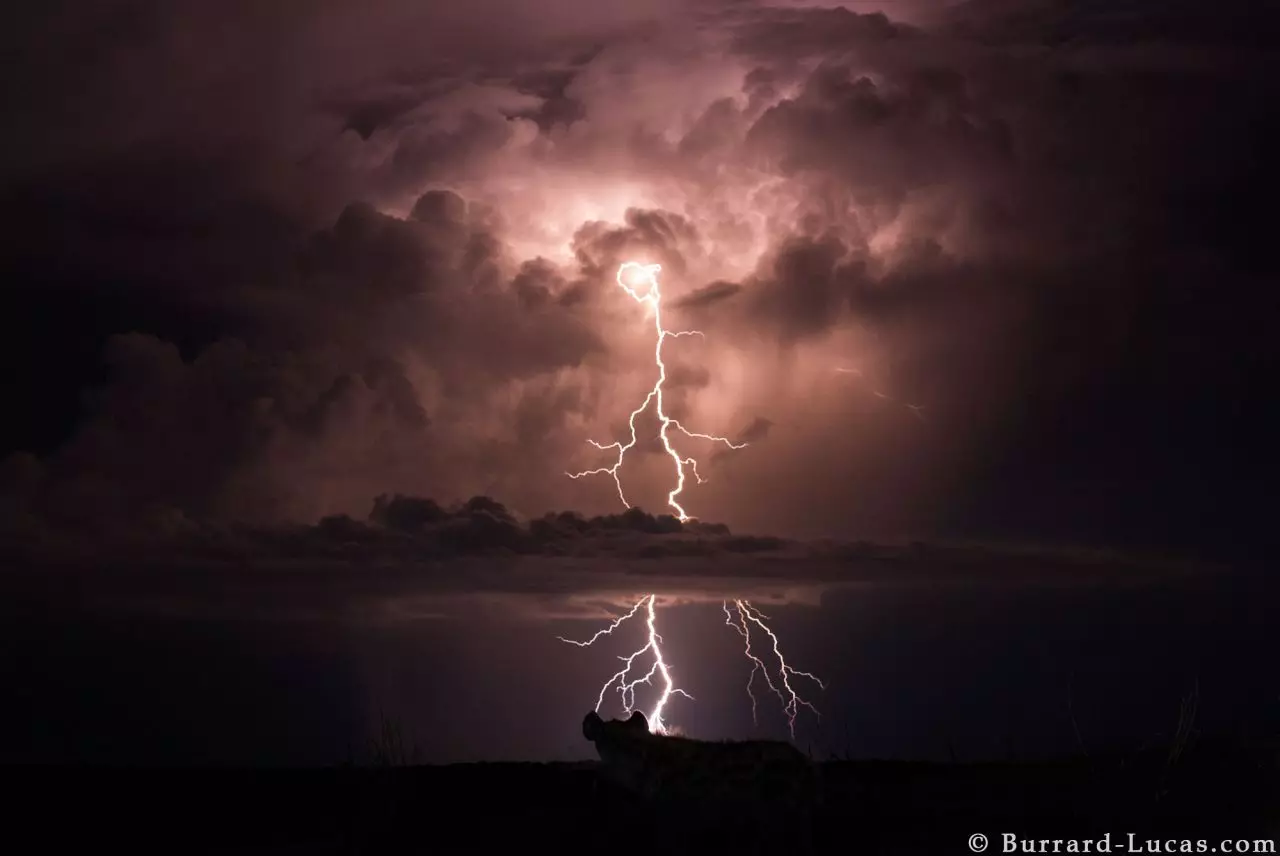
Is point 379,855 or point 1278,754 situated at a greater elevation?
point 1278,754

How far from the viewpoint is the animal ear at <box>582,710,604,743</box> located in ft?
52.5

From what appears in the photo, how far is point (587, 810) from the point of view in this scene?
15539 millimetres

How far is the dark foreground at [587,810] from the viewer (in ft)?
46.6

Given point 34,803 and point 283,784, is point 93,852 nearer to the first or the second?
point 34,803

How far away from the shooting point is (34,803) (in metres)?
16.9

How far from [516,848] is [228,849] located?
3766mm

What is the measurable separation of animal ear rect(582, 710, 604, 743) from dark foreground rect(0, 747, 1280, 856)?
2.89 ft

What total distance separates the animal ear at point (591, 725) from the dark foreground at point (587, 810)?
880 mm

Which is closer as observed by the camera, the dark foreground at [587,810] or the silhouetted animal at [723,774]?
the silhouetted animal at [723,774]

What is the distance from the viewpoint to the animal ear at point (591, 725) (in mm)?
16000

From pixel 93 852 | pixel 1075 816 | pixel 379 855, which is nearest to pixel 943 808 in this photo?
pixel 1075 816

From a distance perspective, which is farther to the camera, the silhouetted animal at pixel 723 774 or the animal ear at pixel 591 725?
the animal ear at pixel 591 725

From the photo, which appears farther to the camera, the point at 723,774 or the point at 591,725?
the point at 591,725

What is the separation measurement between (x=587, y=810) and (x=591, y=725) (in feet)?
3.63
